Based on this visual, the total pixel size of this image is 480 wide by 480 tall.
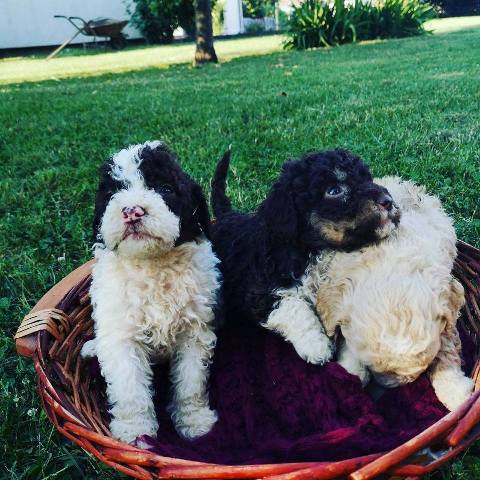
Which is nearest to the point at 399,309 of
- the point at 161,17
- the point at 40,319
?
the point at 40,319

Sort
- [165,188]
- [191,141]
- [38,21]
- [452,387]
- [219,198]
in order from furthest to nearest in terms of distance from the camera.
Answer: [38,21] → [191,141] → [219,198] → [165,188] → [452,387]

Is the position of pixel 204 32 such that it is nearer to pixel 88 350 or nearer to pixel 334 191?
pixel 334 191

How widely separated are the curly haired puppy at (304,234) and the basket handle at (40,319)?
1040mm

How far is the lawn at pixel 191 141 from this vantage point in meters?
3.30

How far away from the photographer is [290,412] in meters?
3.01

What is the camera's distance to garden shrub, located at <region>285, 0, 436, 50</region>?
62.6 feet

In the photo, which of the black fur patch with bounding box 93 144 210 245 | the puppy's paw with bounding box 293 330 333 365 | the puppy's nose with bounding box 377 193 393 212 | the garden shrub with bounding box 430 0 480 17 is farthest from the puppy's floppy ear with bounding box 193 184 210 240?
the garden shrub with bounding box 430 0 480 17

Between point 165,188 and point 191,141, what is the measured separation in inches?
156

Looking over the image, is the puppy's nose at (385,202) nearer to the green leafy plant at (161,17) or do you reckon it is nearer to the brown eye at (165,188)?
the brown eye at (165,188)

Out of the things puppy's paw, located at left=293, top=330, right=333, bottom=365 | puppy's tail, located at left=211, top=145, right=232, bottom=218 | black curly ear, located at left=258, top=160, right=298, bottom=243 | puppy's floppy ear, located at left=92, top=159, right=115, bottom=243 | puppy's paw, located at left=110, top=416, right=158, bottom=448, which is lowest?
puppy's paw, located at left=110, top=416, right=158, bottom=448

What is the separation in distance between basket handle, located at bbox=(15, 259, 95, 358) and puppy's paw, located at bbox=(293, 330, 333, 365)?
54.1 inches

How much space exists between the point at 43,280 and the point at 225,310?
1.51 m

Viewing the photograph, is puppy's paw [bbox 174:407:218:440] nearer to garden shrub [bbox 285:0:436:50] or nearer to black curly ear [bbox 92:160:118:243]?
black curly ear [bbox 92:160:118:243]

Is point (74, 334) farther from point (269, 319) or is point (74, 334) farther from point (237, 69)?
point (237, 69)
